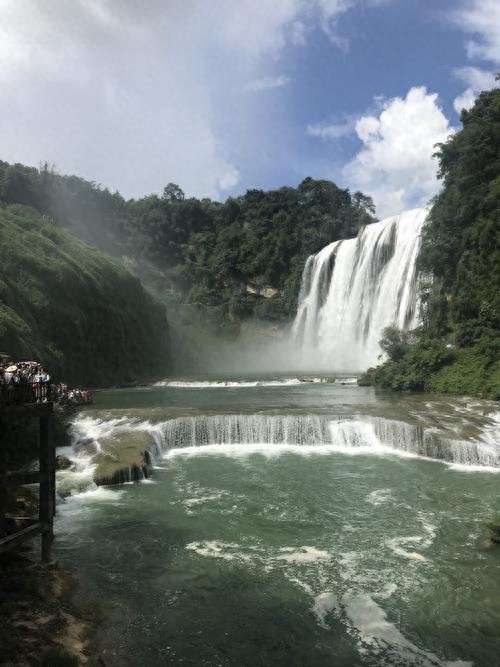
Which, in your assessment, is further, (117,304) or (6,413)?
(117,304)

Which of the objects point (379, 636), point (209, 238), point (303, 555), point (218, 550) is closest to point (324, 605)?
point (379, 636)

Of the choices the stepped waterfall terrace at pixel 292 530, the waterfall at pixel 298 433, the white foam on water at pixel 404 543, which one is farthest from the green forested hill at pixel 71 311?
the white foam on water at pixel 404 543

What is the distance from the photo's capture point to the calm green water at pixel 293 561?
24.8 feet

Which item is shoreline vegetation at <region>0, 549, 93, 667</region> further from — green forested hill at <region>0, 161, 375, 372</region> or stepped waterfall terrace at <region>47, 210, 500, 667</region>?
green forested hill at <region>0, 161, 375, 372</region>

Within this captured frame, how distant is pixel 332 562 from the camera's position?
10062mm

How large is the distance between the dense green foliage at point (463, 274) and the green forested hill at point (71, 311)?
18550 mm

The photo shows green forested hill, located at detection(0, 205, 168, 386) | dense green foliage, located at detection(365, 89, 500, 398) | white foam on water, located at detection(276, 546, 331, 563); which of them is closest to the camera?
white foam on water, located at detection(276, 546, 331, 563)

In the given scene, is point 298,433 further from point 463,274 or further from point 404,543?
point 463,274

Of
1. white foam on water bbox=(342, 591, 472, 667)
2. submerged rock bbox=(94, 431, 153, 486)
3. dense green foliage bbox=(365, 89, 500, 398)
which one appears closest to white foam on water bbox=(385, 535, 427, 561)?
white foam on water bbox=(342, 591, 472, 667)

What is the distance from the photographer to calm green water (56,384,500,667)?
757 cm

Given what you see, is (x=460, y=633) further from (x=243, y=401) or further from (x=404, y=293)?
(x=404, y=293)

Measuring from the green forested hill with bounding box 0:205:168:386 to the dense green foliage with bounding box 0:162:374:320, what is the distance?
19426 millimetres

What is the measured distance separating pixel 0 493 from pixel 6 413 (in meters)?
1.42

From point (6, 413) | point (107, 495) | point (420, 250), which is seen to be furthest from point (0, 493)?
point (420, 250)
